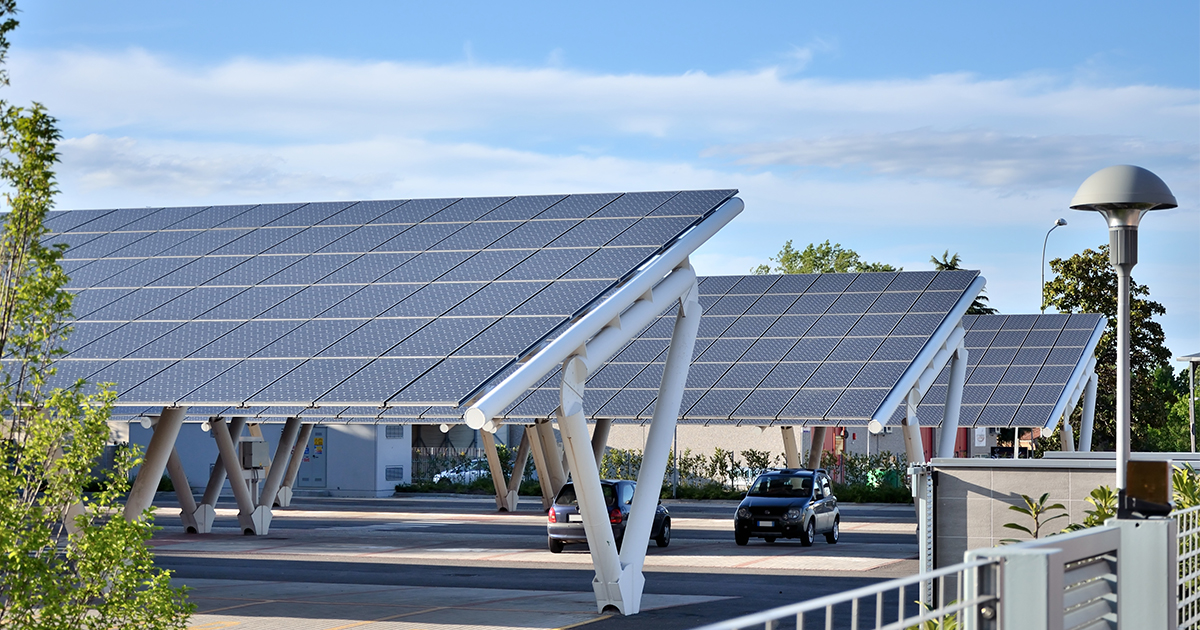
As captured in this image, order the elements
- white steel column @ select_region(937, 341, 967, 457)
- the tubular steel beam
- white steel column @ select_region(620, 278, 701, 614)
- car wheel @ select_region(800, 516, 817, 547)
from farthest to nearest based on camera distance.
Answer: the tubular steel beam → white steel column @ select_region(937, 341, 967, 457) → car wheel @ select_region(800, 516, 817, 547) → white steel column @ select_region(620, 278, 701, 614)

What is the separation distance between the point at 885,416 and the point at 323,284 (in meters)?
14.5

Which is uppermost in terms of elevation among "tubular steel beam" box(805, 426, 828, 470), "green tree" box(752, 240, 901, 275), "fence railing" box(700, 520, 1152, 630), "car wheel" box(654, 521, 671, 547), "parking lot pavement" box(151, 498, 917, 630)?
"green tree" box(752, 240, 901, 275)

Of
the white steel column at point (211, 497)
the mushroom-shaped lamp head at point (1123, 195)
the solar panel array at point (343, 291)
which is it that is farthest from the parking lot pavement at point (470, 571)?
the mushroom-shaped lamp head at point (1123, 195)

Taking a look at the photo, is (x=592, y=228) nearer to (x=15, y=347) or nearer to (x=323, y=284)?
(x=323, y=284)

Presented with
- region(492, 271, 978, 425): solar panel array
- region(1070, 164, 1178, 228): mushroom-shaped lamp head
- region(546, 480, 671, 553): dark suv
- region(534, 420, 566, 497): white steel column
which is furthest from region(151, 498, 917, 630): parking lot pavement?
region(1070, 164, 1178, 228): mushroom-shaped lamp head

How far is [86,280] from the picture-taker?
21.8 meters

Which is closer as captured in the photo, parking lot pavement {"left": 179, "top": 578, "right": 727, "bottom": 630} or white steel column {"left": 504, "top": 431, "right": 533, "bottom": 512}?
parking lot pavement {"left": 179, "top": 578, "right": 727, "bottom": 630}

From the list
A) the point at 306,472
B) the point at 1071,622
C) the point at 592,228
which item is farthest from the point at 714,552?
the point at 306,472

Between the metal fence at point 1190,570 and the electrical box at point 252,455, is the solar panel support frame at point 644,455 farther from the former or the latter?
the electrical box at point 252,455

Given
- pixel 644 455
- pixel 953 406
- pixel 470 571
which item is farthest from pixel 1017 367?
pixel 644 455

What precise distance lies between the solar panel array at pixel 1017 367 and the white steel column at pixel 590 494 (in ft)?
78.4

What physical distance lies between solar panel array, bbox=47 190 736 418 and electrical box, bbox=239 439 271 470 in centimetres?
1193

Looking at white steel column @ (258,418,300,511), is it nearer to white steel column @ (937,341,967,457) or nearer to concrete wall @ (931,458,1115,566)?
white steel column @ (937,341,967,457)

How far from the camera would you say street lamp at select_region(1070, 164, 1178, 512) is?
429 inches
